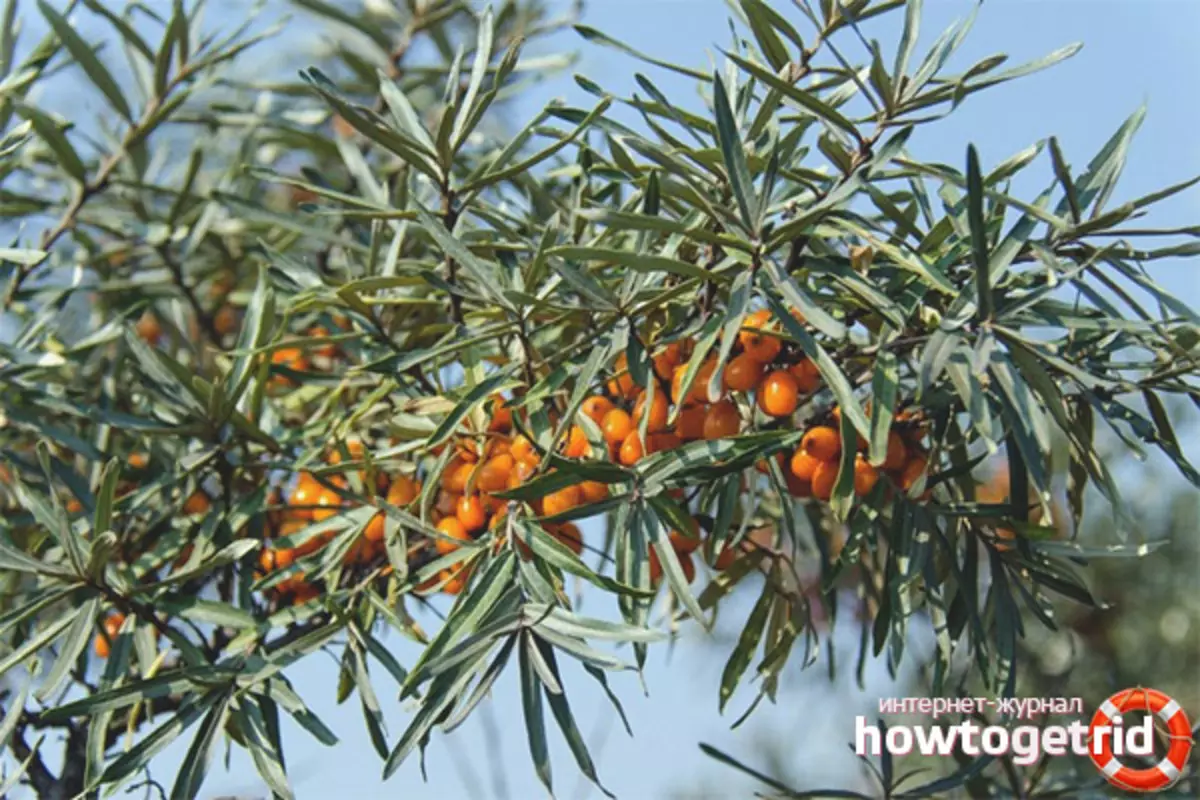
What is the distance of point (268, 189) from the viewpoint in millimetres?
2156

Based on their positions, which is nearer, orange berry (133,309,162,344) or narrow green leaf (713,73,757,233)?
narrow green leaf (713,73,757,233)

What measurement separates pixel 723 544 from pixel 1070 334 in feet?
0.92

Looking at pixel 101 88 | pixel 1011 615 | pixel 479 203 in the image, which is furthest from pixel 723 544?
pixel 101 88

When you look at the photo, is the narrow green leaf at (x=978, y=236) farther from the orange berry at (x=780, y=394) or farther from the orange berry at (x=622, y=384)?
the orange berry at (x=622, y=384)

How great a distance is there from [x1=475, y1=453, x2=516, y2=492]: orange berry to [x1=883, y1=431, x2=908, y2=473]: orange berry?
0.26 m

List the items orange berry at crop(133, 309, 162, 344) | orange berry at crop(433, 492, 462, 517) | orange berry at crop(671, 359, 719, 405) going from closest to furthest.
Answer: orange berry at crop(671, 359, 719, 405), orange berry at crop(433, 492, 462, 517), orange berry at crop(133, 309, 162, 344)

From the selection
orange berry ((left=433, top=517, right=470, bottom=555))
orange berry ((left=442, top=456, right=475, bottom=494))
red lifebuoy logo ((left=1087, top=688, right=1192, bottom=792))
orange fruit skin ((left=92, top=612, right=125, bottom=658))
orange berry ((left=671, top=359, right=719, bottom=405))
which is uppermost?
orange berry ((left=671, top=359, right=719, bottom=405))

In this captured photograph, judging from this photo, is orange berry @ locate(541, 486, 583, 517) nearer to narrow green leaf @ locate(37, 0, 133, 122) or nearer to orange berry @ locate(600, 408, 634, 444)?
orange berry @ locate(600, 408, 634, 444)

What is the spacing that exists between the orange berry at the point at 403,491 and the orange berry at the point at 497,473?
0.40 ft

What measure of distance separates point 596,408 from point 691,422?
66mm

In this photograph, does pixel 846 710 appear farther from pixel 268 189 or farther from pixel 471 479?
pixel 268 189

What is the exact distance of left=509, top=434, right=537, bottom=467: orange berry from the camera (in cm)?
96

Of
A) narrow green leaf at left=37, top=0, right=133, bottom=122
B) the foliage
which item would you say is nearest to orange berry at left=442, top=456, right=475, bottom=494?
the foliage

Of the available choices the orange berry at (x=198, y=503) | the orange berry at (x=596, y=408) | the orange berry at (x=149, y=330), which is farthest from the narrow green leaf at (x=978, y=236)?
the orange berry at (x=149, y=330)
